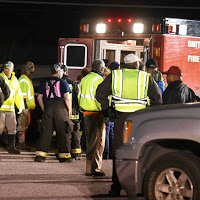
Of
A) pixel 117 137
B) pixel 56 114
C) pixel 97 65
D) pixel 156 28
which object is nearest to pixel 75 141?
Answer: pixel 56 114

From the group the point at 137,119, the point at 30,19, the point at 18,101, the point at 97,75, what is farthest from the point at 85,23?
the point at 30,19

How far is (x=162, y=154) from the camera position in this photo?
7.46 meters

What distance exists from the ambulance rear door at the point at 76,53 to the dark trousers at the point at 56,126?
13.0 feet

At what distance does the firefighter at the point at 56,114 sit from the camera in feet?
40.0

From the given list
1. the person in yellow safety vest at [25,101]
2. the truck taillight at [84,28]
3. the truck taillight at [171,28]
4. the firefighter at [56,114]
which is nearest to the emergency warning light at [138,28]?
the truck taillight at [171,28]

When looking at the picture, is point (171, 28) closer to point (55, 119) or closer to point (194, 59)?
point (194, 59)

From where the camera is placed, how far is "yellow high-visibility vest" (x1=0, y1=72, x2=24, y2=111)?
43.4 ft

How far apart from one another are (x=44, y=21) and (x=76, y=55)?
62.1 ft

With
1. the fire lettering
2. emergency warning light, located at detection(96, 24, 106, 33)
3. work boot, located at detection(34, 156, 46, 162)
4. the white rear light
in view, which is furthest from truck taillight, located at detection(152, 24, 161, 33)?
work boot, located at detection(34, 156, 46, 162)

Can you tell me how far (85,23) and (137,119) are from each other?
8.94 meters

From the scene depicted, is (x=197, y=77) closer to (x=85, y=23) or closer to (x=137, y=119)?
(x=85, y=23)

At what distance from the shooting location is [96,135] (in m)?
10.9

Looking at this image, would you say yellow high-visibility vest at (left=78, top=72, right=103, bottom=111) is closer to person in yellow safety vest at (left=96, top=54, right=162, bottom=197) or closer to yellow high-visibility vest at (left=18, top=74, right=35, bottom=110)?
person in yellow safety vest at (left=96, top=54, right=162, bottom=197)

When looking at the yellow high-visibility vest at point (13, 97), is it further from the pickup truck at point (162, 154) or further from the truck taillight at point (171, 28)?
the pickup truck at point (162, 154)
